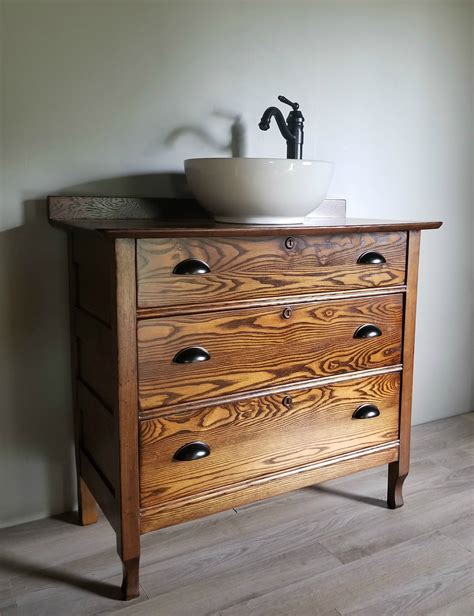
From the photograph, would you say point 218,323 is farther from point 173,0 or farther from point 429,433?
point 429,433

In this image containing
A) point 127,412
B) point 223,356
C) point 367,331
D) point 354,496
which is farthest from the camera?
point 354,496

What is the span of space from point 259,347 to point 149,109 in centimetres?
79

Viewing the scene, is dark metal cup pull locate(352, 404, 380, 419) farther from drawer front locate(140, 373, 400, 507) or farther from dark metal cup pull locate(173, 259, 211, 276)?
dark metal cup pull locate(173, 259, 211, 276)

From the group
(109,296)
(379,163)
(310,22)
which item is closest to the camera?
(109,296)

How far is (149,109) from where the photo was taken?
5.64ft

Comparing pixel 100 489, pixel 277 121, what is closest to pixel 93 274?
pixel 100 489

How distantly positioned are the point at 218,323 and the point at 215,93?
0.81 metres

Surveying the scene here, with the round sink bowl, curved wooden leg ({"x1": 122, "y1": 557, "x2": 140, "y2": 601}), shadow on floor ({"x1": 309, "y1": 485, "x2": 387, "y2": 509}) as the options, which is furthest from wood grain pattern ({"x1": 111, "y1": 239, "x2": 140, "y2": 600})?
shadow on floor ({"x1": 309, "y1": 485, "x2": 387, "y2": 509})

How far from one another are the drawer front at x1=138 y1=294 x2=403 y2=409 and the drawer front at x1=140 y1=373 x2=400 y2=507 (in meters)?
0.05

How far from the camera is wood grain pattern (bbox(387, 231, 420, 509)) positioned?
1.68 meters

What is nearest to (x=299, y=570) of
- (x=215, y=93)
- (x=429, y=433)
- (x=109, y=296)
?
(x=109, y=296)

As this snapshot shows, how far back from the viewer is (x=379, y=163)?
2168 millimetres

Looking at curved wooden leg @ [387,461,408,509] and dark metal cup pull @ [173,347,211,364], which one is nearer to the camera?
dark metal cup pull @ [173,347,211,364]

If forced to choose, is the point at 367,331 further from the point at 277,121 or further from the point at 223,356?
the point at 277,121
